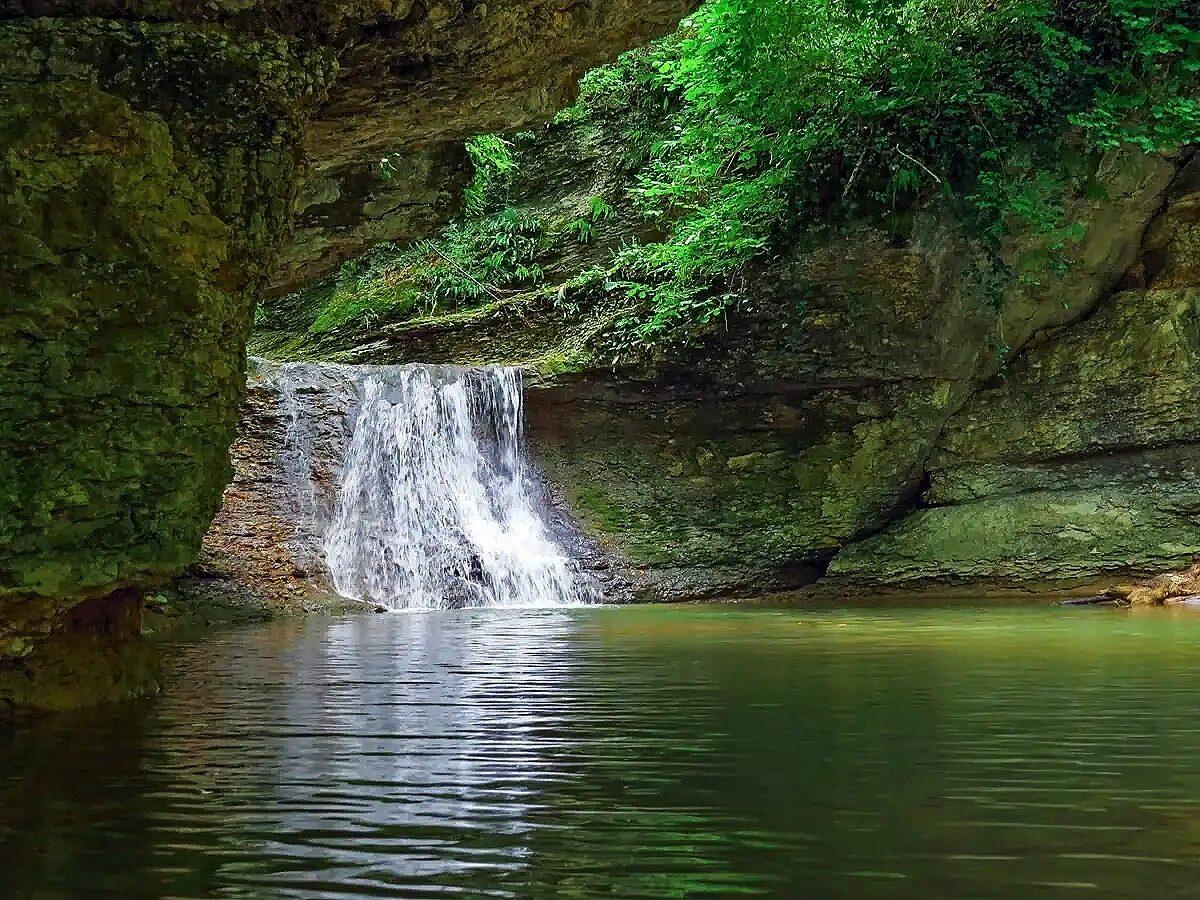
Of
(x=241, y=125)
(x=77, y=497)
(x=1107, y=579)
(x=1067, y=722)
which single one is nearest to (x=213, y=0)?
(x=241, y=125)

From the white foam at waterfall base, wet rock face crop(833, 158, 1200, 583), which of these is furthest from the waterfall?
wet rock face crop(833, 158, 1200, 583)

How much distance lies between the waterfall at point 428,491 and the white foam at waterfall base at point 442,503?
0.01 m

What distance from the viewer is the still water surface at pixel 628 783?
1858 millimetres

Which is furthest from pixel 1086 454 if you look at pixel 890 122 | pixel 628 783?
pixel 628 783

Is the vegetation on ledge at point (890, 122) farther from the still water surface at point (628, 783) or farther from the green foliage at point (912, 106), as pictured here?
the still water surface at point (628, 783)

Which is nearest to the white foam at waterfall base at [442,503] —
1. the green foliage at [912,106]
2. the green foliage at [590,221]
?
the green foliage at [912,106]

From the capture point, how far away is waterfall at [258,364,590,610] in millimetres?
12281

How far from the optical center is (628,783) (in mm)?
2588

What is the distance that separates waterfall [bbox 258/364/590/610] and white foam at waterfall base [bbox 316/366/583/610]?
0.01m

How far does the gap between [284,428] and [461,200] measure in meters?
4.90

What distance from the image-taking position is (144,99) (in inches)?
172

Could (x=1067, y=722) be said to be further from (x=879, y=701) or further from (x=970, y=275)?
(x=970, y=275)

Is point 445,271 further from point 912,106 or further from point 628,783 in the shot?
point 628,783

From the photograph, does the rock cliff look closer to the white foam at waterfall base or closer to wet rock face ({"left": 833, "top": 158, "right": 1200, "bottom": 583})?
wet rock face ({"left": 833, "top": 158, "right": 1200, "bottom": 583})
